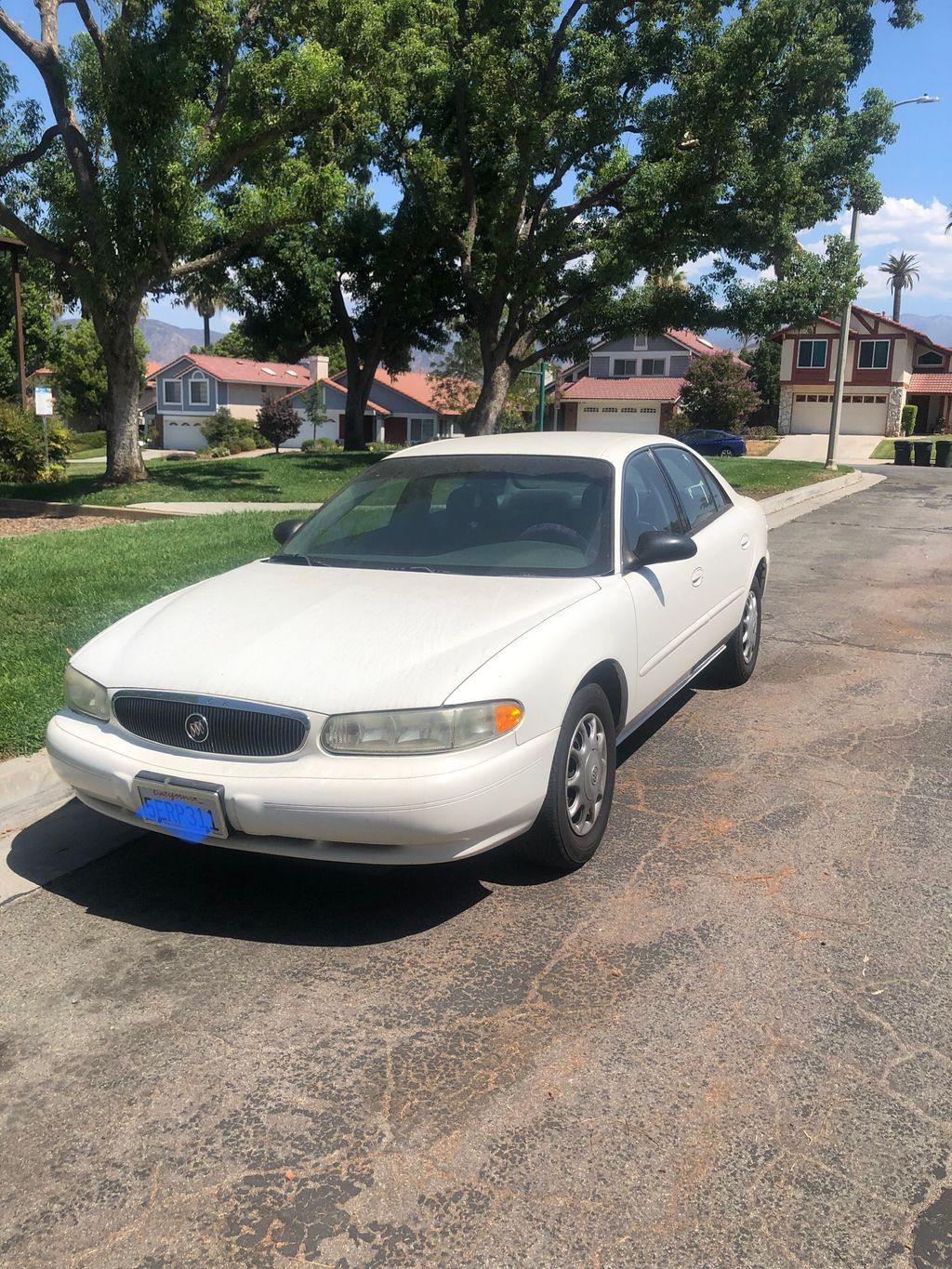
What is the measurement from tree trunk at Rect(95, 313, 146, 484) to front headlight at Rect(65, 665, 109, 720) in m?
14.5

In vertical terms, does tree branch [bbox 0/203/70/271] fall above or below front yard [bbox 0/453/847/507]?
above

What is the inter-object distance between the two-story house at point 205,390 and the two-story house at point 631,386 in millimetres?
17321

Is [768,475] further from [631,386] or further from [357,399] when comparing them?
[631,386]

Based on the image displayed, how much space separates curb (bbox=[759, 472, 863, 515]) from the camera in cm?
1844

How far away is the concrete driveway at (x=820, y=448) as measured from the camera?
48531 mm

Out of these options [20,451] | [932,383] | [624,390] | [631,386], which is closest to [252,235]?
[20,451]

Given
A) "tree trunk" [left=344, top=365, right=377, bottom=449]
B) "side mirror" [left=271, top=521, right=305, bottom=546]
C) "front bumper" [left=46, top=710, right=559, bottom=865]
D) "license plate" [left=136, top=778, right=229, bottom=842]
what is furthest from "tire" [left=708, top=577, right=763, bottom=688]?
"tree trunk" [left=344, top=365, right=377, bottom=449]

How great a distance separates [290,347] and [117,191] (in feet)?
56.6

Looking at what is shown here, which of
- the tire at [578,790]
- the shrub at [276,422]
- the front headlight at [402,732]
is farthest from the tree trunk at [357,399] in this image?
the front headlight at [402,732]

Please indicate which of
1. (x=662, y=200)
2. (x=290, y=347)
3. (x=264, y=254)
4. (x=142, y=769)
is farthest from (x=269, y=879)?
(x=290, y=347)

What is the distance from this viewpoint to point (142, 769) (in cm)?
366

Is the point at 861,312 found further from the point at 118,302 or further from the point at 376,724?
the point at 376,724

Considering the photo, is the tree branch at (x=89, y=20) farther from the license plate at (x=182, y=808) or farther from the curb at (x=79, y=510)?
the license plate at (x=182, y=808)

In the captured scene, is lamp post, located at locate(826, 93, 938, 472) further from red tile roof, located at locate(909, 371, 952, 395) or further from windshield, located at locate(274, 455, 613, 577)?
red tile roof, located at locate(909, 371, 952, 395)
